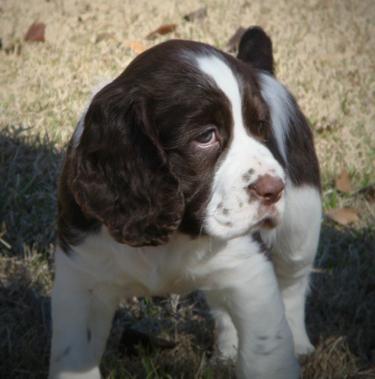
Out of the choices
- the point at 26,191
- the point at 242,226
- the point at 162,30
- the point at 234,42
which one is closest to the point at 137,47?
the point at 162,30

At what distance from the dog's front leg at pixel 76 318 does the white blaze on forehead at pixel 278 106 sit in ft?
3.36

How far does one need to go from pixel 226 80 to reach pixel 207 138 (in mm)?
231

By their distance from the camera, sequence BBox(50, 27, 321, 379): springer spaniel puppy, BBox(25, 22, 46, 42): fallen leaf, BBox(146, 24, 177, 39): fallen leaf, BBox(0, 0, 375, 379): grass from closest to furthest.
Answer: BBox(50, 27, 321, 379): springer spaniel puppy, BBox(0, 0, 375, 379): grass, BBox(25, 22, 46, 42): fallen leaf, BBox(146, 24, 177, 39): fallen leaf

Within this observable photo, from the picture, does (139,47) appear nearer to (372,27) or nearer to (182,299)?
(372,27)

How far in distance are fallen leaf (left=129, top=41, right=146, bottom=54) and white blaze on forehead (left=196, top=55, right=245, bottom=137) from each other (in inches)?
162

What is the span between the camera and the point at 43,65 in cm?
731

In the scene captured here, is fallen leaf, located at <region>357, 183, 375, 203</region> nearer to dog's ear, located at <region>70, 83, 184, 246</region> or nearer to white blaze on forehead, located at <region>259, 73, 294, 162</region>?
white blaze on forehead, located at <region>259, 73, 294, 162</region>

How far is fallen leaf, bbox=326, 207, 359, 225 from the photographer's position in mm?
5602

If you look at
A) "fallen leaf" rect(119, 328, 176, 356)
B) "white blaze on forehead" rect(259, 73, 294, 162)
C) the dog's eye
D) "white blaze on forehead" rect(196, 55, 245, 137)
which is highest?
"white blaze on forehead" rect(196, 55, 245, 137)

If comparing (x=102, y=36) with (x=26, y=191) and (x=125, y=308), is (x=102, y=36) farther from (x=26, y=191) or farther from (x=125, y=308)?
(x=125, y=308)

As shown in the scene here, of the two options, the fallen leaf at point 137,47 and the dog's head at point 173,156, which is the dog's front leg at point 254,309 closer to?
the dog's head at point 173,156

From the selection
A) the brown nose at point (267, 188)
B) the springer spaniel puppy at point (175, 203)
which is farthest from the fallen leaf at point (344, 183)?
the brown nose at point (267, 188)

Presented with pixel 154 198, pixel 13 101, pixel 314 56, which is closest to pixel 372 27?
pixel 314 56

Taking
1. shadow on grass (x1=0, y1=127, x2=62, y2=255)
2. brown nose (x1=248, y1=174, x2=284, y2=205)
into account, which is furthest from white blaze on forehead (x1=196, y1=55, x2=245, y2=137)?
shadow on grass (x1=0, y1=127, x2=62, y2=255)
